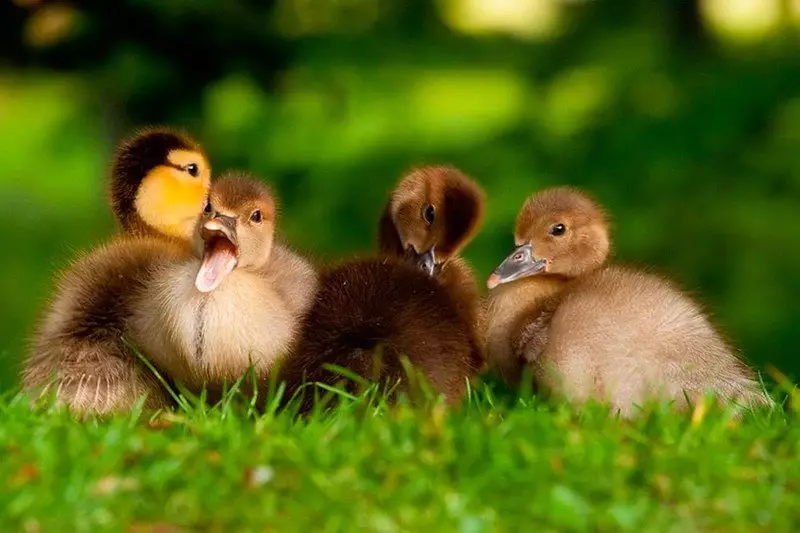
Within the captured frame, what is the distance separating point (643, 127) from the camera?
831cm

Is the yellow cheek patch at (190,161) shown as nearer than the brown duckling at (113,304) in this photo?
No

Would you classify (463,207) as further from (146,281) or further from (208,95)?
(208,95)

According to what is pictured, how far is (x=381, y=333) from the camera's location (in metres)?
4.48

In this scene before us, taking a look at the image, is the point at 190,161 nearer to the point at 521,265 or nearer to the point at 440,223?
the point at 440,223

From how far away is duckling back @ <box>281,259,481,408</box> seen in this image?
4.45 metres

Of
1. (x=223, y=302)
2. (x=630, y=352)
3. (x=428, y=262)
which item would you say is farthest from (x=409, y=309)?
(x=630, y=352)

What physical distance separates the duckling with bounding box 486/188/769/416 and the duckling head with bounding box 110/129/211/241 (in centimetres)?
104

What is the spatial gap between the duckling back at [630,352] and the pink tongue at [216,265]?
97 cm

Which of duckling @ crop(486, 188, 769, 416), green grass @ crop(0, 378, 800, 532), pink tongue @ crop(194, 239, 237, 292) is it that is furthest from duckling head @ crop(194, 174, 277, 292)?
duckling @ crop(486, 188, 769, 416)

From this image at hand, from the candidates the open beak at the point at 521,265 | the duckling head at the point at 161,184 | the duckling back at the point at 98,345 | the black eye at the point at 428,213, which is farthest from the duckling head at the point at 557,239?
the duckling back at the point at 98,345

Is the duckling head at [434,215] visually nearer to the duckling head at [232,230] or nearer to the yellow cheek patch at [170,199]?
the duckling head at [232,230]

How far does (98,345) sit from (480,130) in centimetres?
545

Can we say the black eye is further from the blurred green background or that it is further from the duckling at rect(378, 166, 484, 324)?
the blurred green background

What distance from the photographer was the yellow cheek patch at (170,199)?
5.02m
